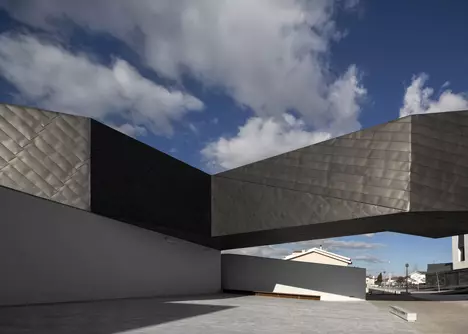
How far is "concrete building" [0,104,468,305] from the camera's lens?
1216 cm

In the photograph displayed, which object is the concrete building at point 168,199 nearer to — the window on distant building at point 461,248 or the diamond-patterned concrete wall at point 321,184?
the diamond-patterned concrete wall at point 321,184

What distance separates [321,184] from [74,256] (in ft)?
28.7

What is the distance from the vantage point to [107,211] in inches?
540

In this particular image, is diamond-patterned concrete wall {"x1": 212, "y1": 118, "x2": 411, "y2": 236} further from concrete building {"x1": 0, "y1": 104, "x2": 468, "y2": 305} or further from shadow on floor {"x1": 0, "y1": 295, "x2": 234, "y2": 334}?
shadow on floor {"x1": 0, "y1": 295, "x2": 234, "y2": 334}

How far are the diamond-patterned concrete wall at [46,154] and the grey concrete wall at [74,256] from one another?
1.94ft

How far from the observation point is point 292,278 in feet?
71.1

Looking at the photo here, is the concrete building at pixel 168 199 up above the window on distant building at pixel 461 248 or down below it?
above

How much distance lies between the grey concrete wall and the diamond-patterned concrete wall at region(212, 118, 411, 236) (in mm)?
3044

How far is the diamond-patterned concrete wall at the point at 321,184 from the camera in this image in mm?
13883

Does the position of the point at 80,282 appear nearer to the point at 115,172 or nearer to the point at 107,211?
the point at 107,211

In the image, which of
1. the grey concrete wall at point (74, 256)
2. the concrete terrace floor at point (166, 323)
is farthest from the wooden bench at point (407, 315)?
the grey concrete wall at point (74, 256)

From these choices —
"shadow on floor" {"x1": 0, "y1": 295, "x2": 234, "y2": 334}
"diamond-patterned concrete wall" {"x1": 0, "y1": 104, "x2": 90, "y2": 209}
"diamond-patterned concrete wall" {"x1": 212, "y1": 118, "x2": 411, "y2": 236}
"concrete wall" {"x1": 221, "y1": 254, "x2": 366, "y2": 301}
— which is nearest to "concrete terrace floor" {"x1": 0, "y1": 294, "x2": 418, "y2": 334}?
"shadow on floor" {"x1": 0, "y1": 295, "x2": 234, "y2": 334}

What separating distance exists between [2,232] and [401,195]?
1174cm

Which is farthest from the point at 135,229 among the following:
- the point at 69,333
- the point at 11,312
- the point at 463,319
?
the point at 463,319
